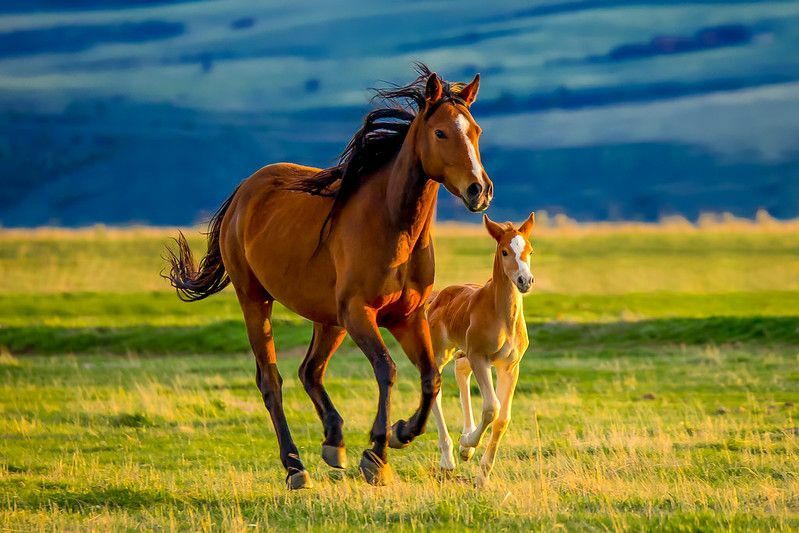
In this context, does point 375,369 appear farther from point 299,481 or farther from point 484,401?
point 299,481

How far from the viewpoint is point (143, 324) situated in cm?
2888

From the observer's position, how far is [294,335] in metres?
26.6

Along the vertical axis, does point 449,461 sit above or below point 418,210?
below

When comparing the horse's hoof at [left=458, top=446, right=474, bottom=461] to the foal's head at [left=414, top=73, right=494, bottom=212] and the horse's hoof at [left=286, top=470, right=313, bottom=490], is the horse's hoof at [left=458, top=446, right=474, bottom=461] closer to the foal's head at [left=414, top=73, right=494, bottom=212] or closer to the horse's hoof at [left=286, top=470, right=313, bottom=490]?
the horse's hoof at [left=286, top=470, right=313, bottom=490]

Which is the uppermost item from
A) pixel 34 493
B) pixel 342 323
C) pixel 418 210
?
pixel 418 210

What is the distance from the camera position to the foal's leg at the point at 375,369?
923cm

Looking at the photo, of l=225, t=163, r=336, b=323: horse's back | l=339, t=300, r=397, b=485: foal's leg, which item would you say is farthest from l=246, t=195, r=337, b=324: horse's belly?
l=339, t=300, r=397, b=485: foal's leg

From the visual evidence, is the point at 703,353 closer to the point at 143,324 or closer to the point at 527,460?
the point at 527,460

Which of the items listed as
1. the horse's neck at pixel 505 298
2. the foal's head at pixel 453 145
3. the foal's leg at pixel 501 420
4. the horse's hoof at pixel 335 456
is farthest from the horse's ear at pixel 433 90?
the horse's hoof at pixel 335 456

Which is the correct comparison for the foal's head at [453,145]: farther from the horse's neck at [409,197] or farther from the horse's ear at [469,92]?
the horse's neck at [409,197]

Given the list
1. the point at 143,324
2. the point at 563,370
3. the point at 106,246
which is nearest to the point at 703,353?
the point at 563,370

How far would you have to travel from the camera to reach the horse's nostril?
8.54 m

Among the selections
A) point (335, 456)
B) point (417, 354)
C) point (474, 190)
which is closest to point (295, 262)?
point (417, 354)

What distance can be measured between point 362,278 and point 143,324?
20306mm
